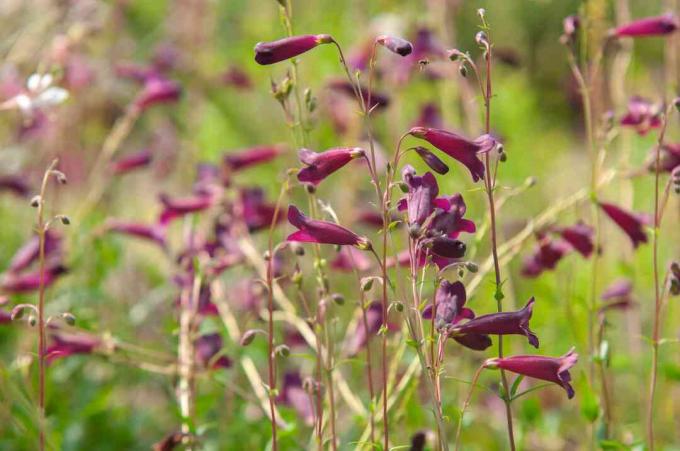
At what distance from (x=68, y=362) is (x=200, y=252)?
1.93ft

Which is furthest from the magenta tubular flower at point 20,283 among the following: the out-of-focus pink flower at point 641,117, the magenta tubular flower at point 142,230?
the out-of-focus pink flower at point 641,117

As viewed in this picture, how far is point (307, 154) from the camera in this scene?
152 centimetres

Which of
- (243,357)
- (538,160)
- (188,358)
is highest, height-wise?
(188,358)

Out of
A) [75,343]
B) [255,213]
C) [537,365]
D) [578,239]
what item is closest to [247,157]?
[255,213]

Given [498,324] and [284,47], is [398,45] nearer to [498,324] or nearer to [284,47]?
[284,47]

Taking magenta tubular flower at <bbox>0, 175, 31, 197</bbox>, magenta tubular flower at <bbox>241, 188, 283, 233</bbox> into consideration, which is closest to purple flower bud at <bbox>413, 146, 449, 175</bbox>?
magenta tubular flower at <bbox>241, 188, 283, 233</bbox>

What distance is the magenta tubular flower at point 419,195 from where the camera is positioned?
141cm

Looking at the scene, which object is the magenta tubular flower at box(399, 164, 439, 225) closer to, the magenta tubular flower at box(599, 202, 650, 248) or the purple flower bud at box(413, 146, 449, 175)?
the purple flower bud at box(413, 146, 449, 175)

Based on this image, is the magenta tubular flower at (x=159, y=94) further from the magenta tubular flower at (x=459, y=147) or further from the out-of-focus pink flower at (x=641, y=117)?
the magenta tubular flower at (x=459, y=147)

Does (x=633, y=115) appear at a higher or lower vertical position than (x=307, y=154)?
lower

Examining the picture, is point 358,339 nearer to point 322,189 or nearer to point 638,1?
point 322,189

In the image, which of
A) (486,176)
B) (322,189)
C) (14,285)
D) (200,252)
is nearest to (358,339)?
(200,252)

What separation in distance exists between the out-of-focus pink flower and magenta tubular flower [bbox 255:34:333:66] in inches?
35.6

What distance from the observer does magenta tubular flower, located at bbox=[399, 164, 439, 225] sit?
141 centimetres
